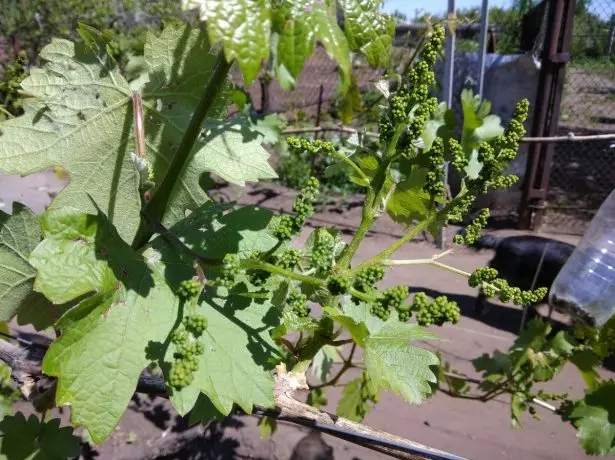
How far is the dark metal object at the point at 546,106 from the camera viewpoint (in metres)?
6.55

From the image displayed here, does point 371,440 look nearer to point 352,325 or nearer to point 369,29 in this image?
point 352,325

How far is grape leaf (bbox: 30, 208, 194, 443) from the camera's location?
3.03 feet

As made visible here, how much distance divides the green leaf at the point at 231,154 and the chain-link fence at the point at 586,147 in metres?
7.10

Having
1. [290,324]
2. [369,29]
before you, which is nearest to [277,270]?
[290,324]

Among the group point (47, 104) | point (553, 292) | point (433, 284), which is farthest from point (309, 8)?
point (433, 284)

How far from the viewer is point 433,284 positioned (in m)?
6.18

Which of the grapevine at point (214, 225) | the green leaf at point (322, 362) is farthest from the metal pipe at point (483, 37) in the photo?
the grapevine at point (214, 225)

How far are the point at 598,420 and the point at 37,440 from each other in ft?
6.37

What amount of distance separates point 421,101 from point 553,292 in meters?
3.47

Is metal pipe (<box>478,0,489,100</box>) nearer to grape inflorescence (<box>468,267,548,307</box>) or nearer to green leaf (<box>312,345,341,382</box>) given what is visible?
green leaf (<box>312,345,341,382</box>)

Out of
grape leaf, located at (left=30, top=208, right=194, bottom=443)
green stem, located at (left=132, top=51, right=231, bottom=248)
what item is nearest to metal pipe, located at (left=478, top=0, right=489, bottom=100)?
green stem, located at (left=132, top=51, right=231, bottom=248)

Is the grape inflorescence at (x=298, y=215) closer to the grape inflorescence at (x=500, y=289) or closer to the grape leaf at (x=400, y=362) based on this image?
the grape leaf at (x=400, y=362)

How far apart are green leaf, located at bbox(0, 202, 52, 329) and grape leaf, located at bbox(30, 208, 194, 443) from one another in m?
0.28

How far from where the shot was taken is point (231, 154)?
4.20 feet
